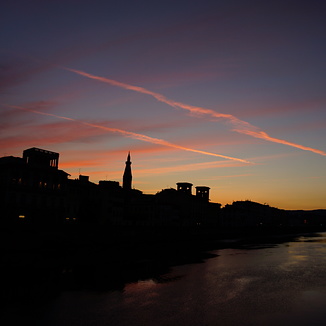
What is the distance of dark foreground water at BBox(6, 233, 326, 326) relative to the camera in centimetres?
2638

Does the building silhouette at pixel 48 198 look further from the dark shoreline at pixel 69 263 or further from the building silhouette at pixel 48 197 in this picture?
the dark shoreline at pixel 69 263

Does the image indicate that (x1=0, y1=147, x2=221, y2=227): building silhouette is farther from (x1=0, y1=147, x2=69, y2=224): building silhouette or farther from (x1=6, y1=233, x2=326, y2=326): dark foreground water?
(x1=6, y1=233, x2=326, y2=326): dark foreground water

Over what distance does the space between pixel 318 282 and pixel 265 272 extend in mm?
8504

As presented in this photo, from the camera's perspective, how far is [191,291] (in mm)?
35938

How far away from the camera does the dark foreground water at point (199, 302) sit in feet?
86.5

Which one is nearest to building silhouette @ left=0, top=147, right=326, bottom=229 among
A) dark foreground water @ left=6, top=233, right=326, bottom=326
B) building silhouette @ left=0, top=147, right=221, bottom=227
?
building silhouette @ left=0, top=147, right=221, bottom=227

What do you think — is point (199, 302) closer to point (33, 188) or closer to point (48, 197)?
point (33, 188)

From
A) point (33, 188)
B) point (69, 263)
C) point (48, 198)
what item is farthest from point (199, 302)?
point (48, 198)

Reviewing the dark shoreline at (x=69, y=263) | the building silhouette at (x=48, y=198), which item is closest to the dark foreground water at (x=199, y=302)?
the dark shoreline at (x=69, y=263)

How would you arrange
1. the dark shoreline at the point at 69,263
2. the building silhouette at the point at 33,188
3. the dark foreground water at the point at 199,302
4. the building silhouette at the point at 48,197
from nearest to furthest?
the dark foreground water at the point at 199,302
the dark shoreline at the point at 69,263
the building silhouette at the point at 33,188
the building silhouette at the point at 48,197

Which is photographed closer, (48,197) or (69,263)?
(69,263)

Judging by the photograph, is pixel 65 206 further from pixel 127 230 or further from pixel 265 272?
pixel 265 272

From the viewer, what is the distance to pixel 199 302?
1243 inches

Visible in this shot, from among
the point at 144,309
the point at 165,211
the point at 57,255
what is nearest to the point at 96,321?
the point at 144,309
